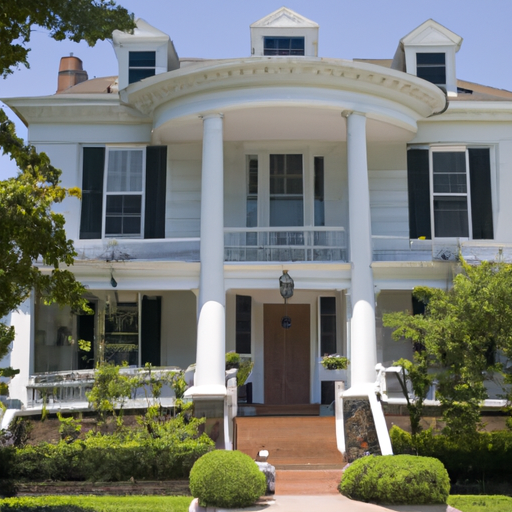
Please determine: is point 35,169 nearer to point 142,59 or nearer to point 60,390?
point 60,390

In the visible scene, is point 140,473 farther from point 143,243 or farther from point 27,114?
point 27,114

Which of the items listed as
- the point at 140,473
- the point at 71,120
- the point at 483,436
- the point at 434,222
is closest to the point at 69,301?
the point at 140,473

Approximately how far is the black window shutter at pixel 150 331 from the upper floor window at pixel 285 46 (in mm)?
7181

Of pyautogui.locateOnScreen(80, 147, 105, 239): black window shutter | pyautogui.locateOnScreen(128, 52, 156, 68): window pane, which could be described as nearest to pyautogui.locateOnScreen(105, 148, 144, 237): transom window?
pyautogui.locateOnScreen(80, 147, 105, 239): black window shutter

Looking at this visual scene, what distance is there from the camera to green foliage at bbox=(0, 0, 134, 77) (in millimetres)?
10336

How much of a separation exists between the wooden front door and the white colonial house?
1.5 inches

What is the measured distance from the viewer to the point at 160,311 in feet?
70.1

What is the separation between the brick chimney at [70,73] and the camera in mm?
27672

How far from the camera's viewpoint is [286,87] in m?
18.7

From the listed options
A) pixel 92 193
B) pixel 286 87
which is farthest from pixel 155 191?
pixel 286 87

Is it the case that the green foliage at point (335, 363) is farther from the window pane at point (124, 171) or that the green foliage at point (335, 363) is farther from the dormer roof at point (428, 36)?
the dormer roof at point (428, 36)

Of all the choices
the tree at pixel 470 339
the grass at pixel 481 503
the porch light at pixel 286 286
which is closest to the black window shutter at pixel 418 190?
the porch light at pixel 286 286

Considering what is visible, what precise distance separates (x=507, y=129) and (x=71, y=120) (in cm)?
1124

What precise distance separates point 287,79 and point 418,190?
493 centimetres
